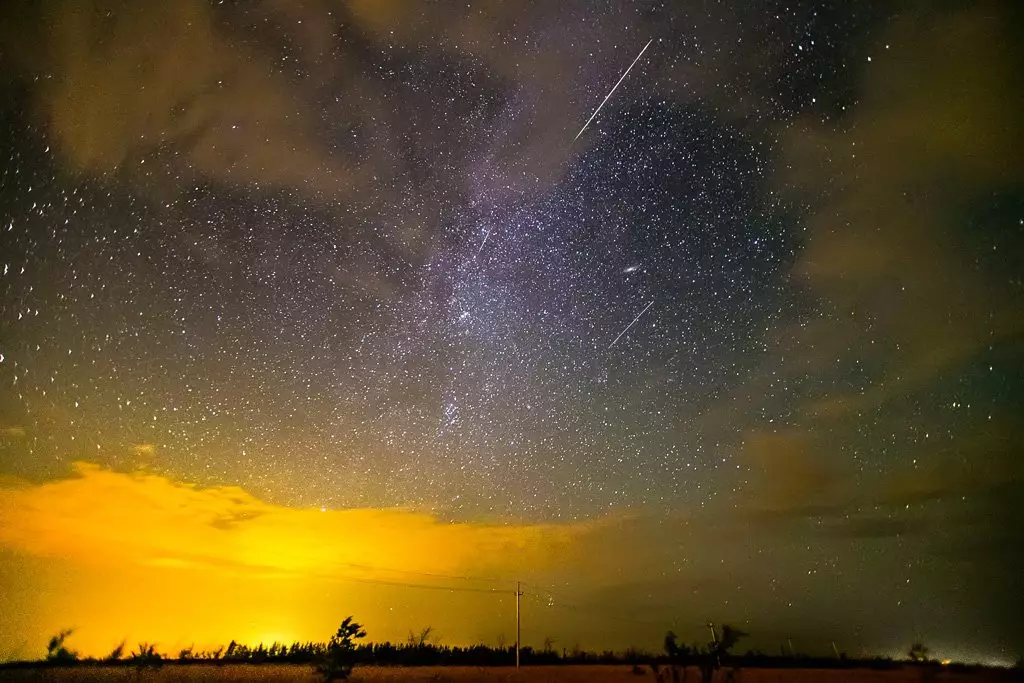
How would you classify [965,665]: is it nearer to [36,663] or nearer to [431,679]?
[431,679]

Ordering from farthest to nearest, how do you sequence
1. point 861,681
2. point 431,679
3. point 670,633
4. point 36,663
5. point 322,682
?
point 36,663
point 861,681
point 431,679
point 322,682
point 670,633

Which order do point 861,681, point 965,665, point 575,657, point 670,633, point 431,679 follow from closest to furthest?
point 670,633 → point 431,679 → point 861,681 → point 965,665 → point 575,657

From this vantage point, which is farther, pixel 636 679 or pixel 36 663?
pixel 36 663

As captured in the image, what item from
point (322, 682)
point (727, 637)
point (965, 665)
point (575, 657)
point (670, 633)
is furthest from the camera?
point (575, 657)

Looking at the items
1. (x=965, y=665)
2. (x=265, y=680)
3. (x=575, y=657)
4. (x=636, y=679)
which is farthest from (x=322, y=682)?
(x=965, y=665)

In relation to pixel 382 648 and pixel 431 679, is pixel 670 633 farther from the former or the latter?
pixel 382 648

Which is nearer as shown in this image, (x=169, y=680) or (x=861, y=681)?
(x=169, y=680)

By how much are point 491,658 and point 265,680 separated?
20.4 meters

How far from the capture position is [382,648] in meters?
44.4

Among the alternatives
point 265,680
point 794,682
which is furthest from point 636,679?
point 265,680

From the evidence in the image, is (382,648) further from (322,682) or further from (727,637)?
→ (727,637)

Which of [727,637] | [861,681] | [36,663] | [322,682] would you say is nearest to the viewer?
[727,637]

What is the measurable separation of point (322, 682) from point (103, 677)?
8941 mm

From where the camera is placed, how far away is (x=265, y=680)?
85.4 feet
